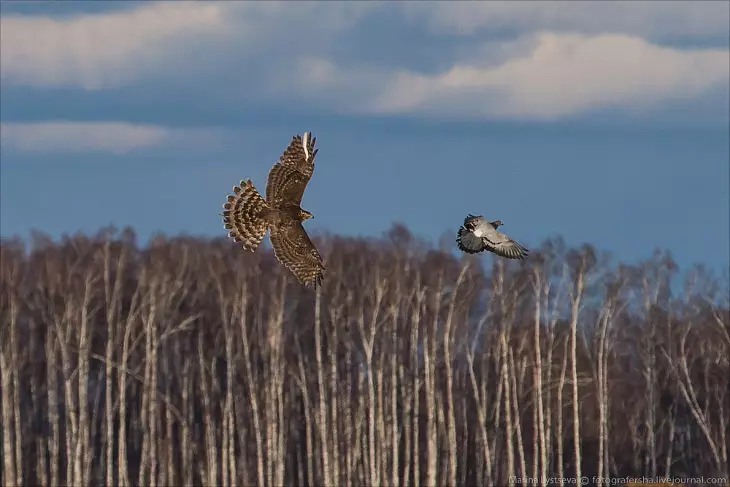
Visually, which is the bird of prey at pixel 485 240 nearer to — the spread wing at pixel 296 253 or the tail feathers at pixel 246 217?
the spread wing at pixel 296 253

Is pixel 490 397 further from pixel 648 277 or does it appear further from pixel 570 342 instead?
pixel 648 277

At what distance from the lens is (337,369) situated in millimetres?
49094

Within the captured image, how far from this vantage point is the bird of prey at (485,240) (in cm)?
1994

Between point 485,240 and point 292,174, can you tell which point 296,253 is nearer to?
point 292,174

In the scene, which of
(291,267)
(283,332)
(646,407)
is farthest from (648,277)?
(291,267)

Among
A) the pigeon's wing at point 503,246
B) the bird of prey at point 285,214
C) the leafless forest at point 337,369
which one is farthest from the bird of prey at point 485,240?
the leafless forest at point 337,369

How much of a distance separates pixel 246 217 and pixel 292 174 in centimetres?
84

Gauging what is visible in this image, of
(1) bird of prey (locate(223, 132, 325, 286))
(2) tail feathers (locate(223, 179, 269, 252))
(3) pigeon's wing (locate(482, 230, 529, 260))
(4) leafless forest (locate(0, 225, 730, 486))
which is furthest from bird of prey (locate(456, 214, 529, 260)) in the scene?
(4) leafless forest (locate(0, 225, 730, 486))

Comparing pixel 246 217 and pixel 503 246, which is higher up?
pixel 246 217

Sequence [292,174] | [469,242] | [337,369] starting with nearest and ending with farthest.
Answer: [469,242], [292,174], [337,369]

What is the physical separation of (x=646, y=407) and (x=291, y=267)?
32657 mm

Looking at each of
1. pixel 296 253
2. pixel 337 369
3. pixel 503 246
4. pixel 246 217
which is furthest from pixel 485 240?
pixel 337 369

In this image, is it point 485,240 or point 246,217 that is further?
point 246,217

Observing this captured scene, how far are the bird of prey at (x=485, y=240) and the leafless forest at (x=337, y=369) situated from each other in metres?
24.9
